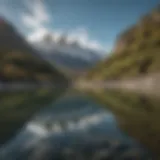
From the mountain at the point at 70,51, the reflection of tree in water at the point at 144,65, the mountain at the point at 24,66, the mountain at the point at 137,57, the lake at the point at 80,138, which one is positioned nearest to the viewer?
the lake at the point at 80,138

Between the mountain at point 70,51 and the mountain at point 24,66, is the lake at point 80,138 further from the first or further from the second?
the mountain at point 24,66

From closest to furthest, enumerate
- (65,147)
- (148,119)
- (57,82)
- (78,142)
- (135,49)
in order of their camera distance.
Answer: (65,147)
(78,142)
(148,119)
(135,49)
(57,82)


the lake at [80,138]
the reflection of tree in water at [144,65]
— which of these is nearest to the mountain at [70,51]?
the reflection of tree in water at [144,65]

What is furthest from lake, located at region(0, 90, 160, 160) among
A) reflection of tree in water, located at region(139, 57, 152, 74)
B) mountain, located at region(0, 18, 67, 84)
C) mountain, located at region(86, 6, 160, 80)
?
mountain, located at region(0, 18, 67, 84)

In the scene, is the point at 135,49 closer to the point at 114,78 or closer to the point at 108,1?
the point at 114,78

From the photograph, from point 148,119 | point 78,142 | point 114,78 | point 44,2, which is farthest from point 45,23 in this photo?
point 114,78

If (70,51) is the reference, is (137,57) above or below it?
below

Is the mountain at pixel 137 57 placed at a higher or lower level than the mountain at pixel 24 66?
lower

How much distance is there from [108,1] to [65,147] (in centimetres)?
1143

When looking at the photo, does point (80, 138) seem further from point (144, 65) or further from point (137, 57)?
point (137, 57)

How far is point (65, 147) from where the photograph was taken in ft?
13.4

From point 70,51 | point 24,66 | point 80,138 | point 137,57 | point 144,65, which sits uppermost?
point 24,66

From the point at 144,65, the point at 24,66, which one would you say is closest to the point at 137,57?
the point at 144,65

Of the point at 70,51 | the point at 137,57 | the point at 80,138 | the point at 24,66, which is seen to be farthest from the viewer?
the point at 24,66
